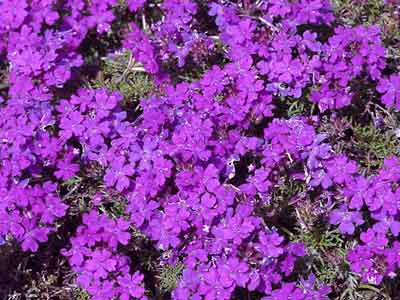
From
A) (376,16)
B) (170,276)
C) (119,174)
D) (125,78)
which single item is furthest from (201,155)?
(376,16)

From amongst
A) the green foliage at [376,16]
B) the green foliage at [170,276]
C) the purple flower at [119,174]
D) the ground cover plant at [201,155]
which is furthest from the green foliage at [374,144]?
the purple flower at [119,174]

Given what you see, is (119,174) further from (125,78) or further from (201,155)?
(125,78)

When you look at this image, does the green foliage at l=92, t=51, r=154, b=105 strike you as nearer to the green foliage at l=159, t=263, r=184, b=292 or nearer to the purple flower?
the purple flower

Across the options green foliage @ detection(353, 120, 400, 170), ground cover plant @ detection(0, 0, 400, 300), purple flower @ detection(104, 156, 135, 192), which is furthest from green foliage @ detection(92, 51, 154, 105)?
green foliage @ detection(353, 120, 400, 170)

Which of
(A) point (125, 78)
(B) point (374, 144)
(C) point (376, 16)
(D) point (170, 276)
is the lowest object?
(D) point (170, 276)

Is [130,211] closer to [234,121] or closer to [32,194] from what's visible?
[32,194]

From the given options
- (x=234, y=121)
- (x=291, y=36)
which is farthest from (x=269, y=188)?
(x=291, y=36)

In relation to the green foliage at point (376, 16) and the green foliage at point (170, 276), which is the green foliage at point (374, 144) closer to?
the green foliage at point (376, 16)

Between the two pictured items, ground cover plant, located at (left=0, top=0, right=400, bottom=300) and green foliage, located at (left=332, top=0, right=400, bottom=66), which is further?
green foliage, located at (left=332, top=0, right=400, bottom=66)

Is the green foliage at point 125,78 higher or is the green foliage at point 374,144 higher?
the green foliage at point 125,78
